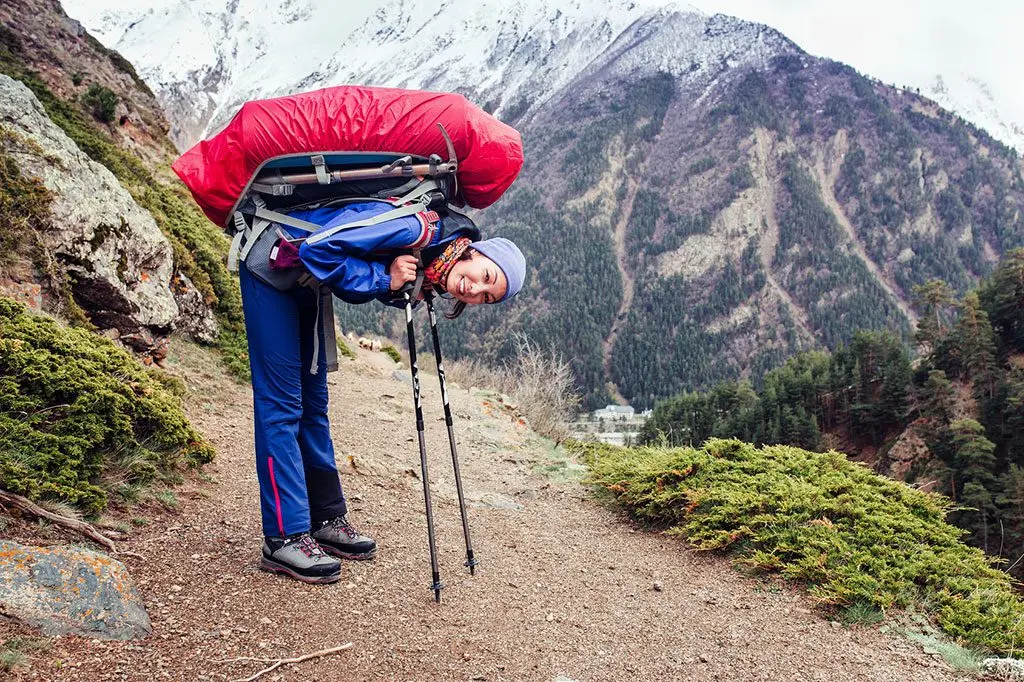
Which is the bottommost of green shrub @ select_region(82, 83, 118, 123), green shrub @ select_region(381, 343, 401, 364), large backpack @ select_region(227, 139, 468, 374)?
green shrub @ select_region(381, 343, 401, 364)

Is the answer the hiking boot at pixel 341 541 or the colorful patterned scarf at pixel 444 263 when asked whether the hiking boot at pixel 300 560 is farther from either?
the colorful patterned scarf at pixel 444 263

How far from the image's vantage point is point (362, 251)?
3141mm

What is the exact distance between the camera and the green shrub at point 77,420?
3.62m

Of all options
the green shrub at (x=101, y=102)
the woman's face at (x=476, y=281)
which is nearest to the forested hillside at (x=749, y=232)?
the green shrub at (x=101, y=102)

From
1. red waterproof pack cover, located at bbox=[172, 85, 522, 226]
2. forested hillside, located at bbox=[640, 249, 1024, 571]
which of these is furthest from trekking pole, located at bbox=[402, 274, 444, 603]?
forested hillside, located at bbox=[640, 249, 1024, 571]

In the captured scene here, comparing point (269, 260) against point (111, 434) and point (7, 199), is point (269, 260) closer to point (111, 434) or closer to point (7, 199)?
point (111, 434)

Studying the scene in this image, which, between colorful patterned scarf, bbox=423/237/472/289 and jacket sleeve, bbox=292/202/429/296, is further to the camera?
colorful patterned scarf, bbox=423/237/472/289

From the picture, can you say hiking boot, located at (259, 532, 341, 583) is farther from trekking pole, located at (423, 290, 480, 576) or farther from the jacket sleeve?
the jacket sleeve

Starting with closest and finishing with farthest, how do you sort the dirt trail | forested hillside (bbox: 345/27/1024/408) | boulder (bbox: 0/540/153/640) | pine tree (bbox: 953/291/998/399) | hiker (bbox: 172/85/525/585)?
boulder (bbox: 0/540/153/640)
the dirt trail
hiker (bbox: 172/85/525/585)
pine tree (bbox: 953/291/998/399)
forested hillside (bbox: 345/27/1024/408)

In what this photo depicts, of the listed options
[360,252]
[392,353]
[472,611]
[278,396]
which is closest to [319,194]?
[360,252]

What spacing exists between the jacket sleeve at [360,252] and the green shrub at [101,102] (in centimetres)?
1091

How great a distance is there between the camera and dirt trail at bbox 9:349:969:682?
9.55 ft

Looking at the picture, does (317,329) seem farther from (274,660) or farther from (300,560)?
(274,660)

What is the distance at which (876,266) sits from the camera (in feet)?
534
